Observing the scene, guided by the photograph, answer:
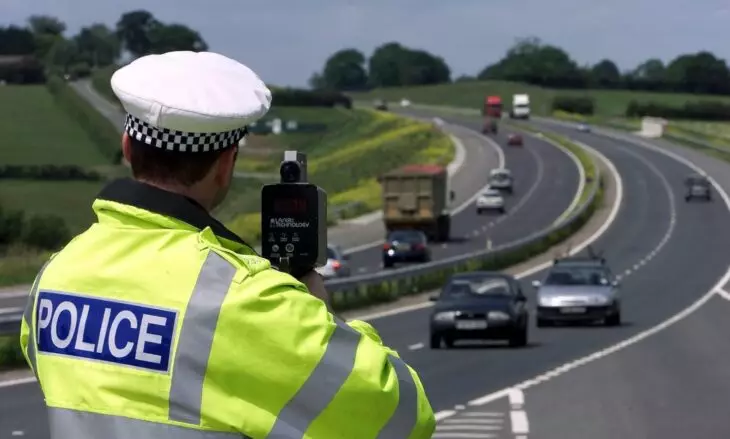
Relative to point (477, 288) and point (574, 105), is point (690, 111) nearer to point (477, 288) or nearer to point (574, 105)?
point (574, 105)

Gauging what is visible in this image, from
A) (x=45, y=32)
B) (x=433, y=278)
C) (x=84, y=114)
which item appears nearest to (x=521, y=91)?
(x=45, y=32)

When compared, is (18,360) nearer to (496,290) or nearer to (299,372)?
(496,290)

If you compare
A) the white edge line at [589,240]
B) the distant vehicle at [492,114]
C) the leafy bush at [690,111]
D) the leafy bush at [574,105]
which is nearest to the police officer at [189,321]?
the white edge line at [589,240]

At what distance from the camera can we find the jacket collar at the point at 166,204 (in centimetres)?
304

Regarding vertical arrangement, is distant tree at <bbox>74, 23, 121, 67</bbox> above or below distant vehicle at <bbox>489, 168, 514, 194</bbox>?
above

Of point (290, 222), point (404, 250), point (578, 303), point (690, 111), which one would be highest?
point (290, 222)

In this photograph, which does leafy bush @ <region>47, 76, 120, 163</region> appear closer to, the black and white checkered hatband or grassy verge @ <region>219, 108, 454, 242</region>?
grassy verge @ <region>219, 108, 454, 242</region>

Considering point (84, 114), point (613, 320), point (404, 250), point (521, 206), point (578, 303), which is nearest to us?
point (578, 303)

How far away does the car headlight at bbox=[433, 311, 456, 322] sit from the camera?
90.0 feet

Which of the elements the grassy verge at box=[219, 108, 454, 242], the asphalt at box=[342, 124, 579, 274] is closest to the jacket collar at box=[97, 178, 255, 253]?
the grassy verge at box=[219, 108, 454, 242]

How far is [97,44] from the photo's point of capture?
8544 centimetres

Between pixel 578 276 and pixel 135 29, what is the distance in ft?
298

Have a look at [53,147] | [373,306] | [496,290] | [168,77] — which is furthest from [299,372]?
[53,147]

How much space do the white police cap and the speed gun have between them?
0.41m
